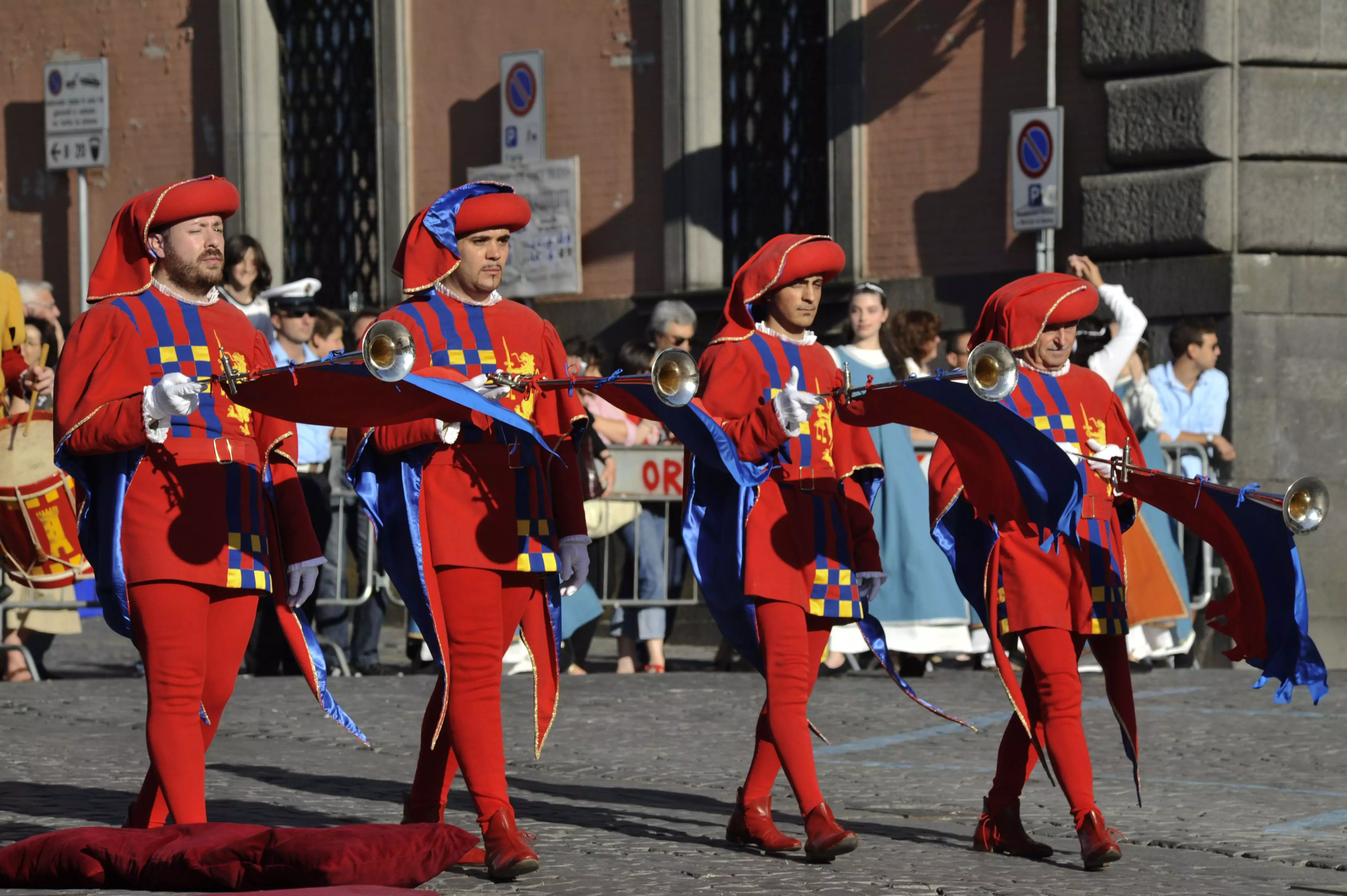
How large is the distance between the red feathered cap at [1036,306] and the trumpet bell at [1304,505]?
0.83 m

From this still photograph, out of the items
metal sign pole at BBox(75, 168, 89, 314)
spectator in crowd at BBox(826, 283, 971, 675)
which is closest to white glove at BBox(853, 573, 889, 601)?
spectator in crowd at BBox(826, 283, 971, 675)

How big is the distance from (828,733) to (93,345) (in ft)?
13.6

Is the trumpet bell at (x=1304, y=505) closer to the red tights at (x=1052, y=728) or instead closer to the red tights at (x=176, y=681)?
the red tights at (x=1052, y=728)

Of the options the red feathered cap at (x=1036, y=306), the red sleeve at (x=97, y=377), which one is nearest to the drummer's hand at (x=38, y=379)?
the red sleeve at (x=97, y=377)

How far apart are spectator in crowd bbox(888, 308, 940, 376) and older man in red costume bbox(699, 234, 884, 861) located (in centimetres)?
470

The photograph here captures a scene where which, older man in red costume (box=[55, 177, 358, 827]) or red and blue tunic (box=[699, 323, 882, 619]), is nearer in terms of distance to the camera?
older man in red costume (box=[55, 177, 358, 827])

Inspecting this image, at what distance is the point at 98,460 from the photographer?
600 cm

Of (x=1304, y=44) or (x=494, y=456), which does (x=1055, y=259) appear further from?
(x=494, y=456)

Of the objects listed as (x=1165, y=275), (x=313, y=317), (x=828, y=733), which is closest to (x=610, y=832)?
(x=828, y=733)

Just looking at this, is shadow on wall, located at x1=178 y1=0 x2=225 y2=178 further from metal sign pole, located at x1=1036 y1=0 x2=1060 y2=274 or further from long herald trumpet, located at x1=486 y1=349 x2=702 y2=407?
long herald trumpet, located at x1=486 y1=349 x2=702 y2=407

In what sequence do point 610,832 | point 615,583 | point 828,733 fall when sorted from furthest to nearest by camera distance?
point 615,583, point 828,733, point 610,832

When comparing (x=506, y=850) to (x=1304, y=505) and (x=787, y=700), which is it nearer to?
(x=787, y=700)

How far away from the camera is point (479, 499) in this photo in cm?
625

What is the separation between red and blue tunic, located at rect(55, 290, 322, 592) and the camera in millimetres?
5875
